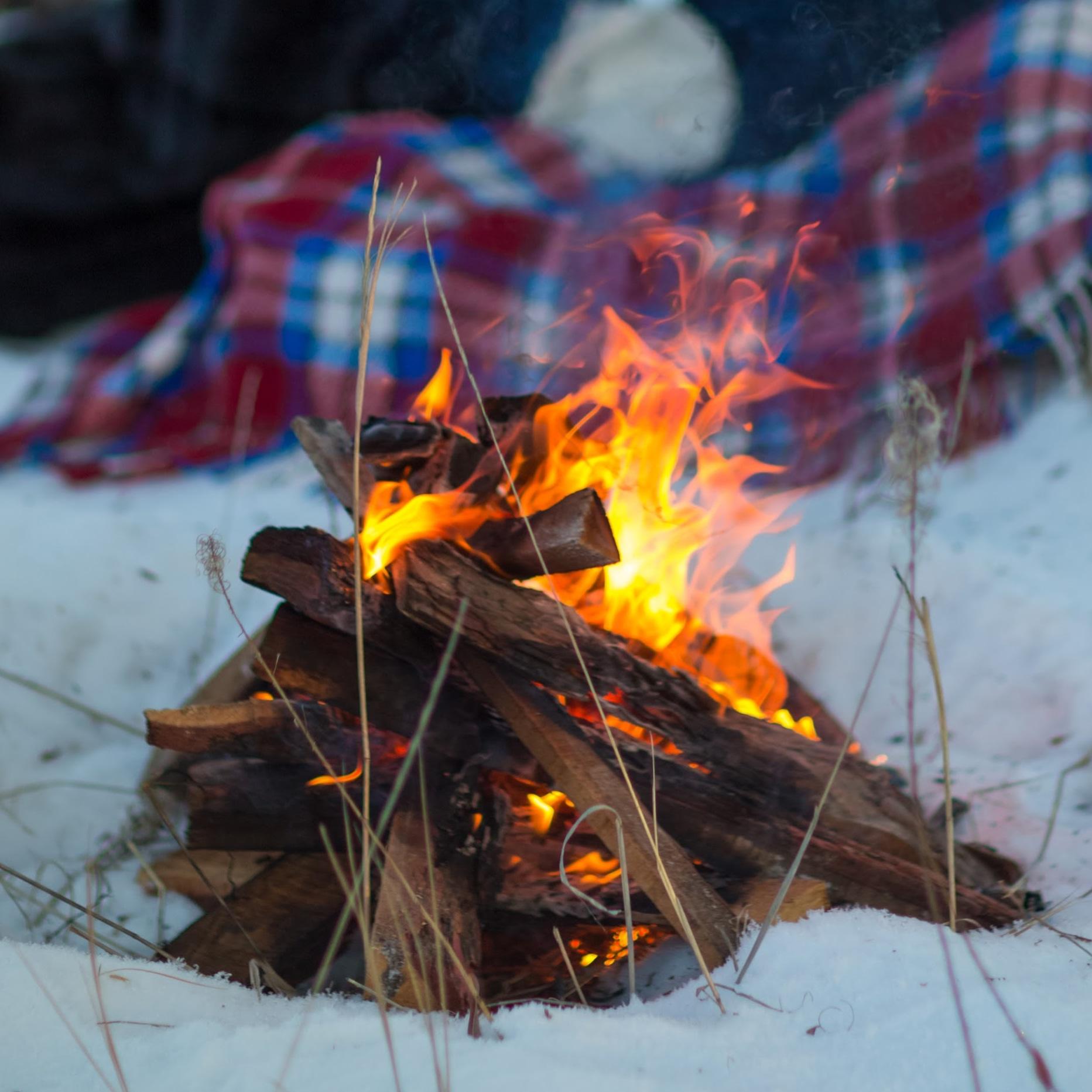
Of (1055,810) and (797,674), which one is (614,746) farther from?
(797,674)

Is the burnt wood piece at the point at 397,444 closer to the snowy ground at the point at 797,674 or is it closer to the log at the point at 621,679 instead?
the log at the point at 621,679

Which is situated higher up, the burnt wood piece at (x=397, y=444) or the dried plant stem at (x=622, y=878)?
the burnt wood piece at (x=397, y=444)

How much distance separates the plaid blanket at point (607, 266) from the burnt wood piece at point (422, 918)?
134cm

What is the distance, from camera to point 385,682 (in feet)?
3.98

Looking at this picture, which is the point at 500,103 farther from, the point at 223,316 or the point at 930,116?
the point at 930,116

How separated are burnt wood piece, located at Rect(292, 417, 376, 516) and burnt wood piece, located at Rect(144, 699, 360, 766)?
0.94 feet

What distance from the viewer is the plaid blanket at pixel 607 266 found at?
2.53 meters

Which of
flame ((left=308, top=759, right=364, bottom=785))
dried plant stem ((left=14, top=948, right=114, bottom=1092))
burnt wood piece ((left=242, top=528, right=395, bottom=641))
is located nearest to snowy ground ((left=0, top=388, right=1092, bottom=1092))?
dried plant stem ((left=14, top=948, right=114, bottom=1092))

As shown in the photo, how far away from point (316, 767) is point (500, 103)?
304cm

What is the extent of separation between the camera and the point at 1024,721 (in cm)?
170

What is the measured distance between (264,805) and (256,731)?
0.41 ft

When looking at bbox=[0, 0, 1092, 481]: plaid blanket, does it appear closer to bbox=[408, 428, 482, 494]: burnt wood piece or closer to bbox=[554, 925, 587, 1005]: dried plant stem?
bbox=[408, 428, 482, 494]: burnt wood piece

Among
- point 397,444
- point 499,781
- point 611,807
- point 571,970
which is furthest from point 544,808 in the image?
point 397,444

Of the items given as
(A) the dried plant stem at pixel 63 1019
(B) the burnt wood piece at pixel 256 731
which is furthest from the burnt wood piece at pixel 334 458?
(A) the dried plant stem at pixel 63 1019
